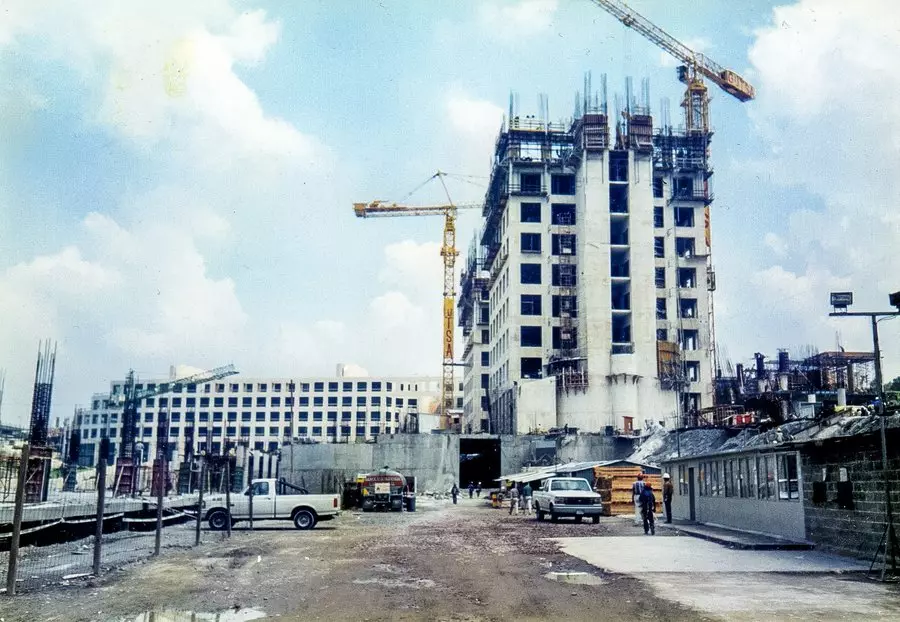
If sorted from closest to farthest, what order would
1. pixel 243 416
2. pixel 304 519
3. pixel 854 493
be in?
pixel 854 493 < pixel 304 519 < pixel 243 416

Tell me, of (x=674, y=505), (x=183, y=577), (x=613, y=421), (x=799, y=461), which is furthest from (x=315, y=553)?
(x=613, y=421)

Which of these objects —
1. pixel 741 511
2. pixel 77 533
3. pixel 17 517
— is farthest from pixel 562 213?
pixel 17 517

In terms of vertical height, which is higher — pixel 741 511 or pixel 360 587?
pixel 741 511

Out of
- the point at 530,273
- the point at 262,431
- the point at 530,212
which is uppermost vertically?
the point at 530,212

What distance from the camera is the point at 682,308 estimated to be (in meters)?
89.4

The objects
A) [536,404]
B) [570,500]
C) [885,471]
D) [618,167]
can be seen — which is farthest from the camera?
[618,167]

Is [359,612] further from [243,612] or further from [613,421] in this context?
[613,421]

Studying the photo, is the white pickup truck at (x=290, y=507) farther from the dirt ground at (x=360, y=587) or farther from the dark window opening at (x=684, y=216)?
the dark window opening at (x=684, y=216)

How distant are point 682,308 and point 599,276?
13.0 metres

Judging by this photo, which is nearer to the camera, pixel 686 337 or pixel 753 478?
pixel 753 478

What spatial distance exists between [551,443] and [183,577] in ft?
192

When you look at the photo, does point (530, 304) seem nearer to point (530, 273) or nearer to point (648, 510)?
point (530, 273)

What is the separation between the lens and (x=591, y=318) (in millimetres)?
81438

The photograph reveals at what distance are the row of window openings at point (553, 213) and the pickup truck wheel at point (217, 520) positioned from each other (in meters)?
62.8
